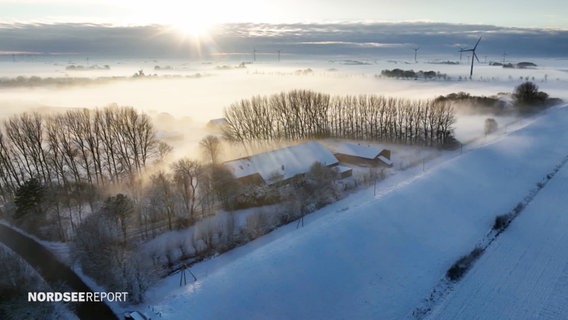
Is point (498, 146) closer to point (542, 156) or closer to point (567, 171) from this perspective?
point (542, 156)

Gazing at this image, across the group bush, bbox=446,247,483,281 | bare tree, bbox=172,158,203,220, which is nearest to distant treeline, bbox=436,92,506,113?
bush, bbox=446,247,483,281

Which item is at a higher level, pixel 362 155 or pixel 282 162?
pixel 282 162

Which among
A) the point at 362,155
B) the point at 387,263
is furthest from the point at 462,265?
the point at 362,155

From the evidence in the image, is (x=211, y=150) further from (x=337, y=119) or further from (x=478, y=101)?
(x=478, y=101)

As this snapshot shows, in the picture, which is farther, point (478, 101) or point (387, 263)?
point (478, 101)

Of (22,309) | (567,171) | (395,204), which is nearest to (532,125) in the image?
(567,171)

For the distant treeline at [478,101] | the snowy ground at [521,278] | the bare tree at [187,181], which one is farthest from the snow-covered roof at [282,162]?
the distant treeline at [478,101]
